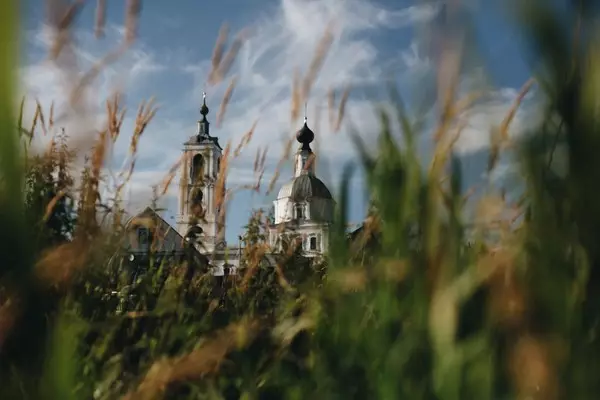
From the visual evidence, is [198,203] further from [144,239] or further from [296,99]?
[296,99]

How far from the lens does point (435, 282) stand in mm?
793

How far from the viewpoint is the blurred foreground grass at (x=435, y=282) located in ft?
1.96

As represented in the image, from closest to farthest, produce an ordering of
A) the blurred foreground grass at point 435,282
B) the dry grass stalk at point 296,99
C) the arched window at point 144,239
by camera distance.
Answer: the blurred foreground grass at point 435,282
the dry grass stalk at point 296,99
the arched window at point 144,239

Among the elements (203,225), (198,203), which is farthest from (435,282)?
(203,225)

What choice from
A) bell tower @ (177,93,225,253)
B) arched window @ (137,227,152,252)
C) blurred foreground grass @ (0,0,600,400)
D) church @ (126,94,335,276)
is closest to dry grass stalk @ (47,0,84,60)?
blurred foreground grass @ (0,0,600,400)

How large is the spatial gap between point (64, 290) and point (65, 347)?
0.08 m

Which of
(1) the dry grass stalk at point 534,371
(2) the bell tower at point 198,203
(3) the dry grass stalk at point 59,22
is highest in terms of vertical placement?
(2) the bell tower at point 198,203

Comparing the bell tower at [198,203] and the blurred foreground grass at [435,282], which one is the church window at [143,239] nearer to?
the bell tower at [198,203]

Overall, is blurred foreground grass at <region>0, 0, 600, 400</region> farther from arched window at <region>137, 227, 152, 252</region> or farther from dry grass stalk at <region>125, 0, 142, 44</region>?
arched window at <region>137, 227, 152, 252</region>

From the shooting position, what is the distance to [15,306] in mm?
550

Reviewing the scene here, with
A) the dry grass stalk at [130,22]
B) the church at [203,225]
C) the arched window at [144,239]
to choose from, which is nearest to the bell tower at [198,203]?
the church at [203,225]

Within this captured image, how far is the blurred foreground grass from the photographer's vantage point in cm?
60

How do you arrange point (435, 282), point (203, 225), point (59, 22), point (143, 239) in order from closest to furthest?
1. point (59, 22)
2. point (435, 282)
3. point (143, 239)
4. point (203, 225)

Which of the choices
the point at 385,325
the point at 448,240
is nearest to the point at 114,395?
the point at 385,325
